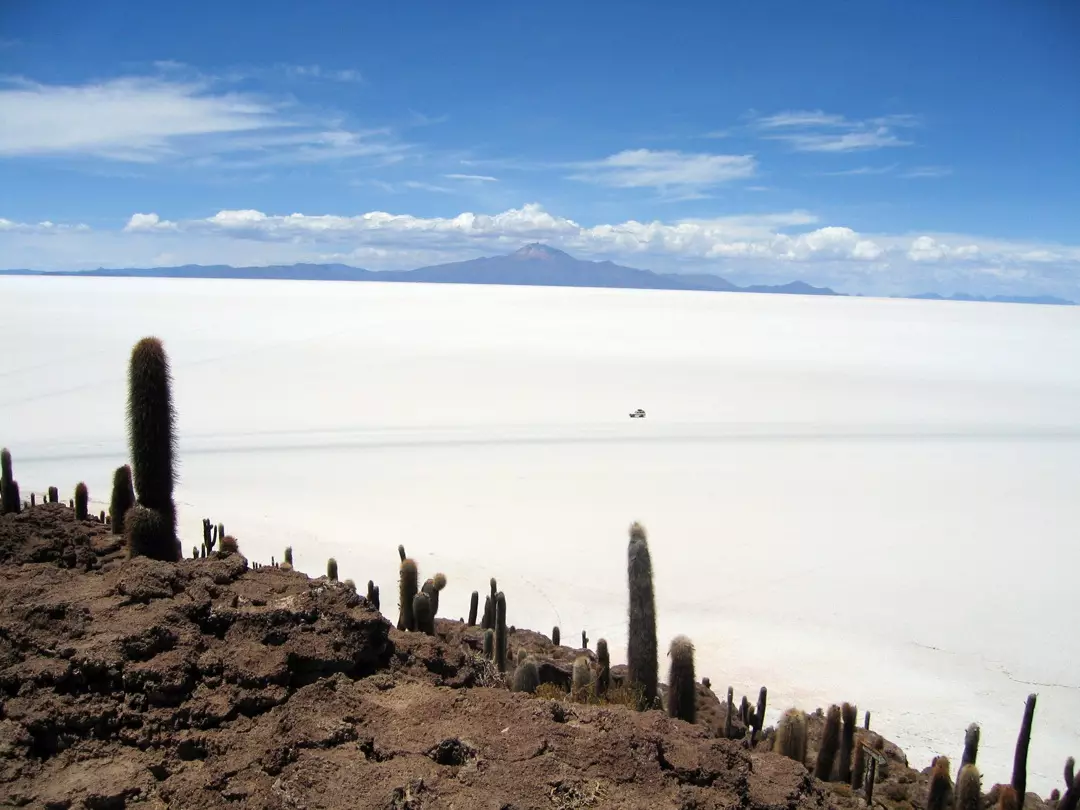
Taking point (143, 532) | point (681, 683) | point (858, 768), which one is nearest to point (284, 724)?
point (681, 683)

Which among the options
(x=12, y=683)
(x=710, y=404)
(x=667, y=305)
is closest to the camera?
(x=12, y=683)

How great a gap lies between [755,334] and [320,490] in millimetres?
50064

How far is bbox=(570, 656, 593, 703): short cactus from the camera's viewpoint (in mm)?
6415

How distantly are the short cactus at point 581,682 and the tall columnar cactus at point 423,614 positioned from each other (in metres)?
1.48

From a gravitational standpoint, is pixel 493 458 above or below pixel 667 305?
below

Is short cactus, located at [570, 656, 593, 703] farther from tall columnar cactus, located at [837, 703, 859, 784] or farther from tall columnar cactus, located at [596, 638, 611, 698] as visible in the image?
tall columnar cactus, located at [837, 703, 859, 784]

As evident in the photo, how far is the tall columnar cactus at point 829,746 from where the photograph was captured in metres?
6.50

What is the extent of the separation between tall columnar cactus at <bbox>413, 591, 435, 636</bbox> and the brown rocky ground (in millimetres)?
2448

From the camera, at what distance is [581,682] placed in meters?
6.76

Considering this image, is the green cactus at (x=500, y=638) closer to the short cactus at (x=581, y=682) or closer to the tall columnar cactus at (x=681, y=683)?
the short cactus at (x=581, y=682)

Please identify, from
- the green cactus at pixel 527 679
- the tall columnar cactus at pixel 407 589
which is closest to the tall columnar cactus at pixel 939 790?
the green cactus at pixel 527 679

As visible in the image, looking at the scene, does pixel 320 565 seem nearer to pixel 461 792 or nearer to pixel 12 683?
pixel 12 683

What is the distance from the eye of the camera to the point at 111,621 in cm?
446

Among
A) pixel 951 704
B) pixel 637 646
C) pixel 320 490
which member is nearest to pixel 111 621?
pixel 637 646
